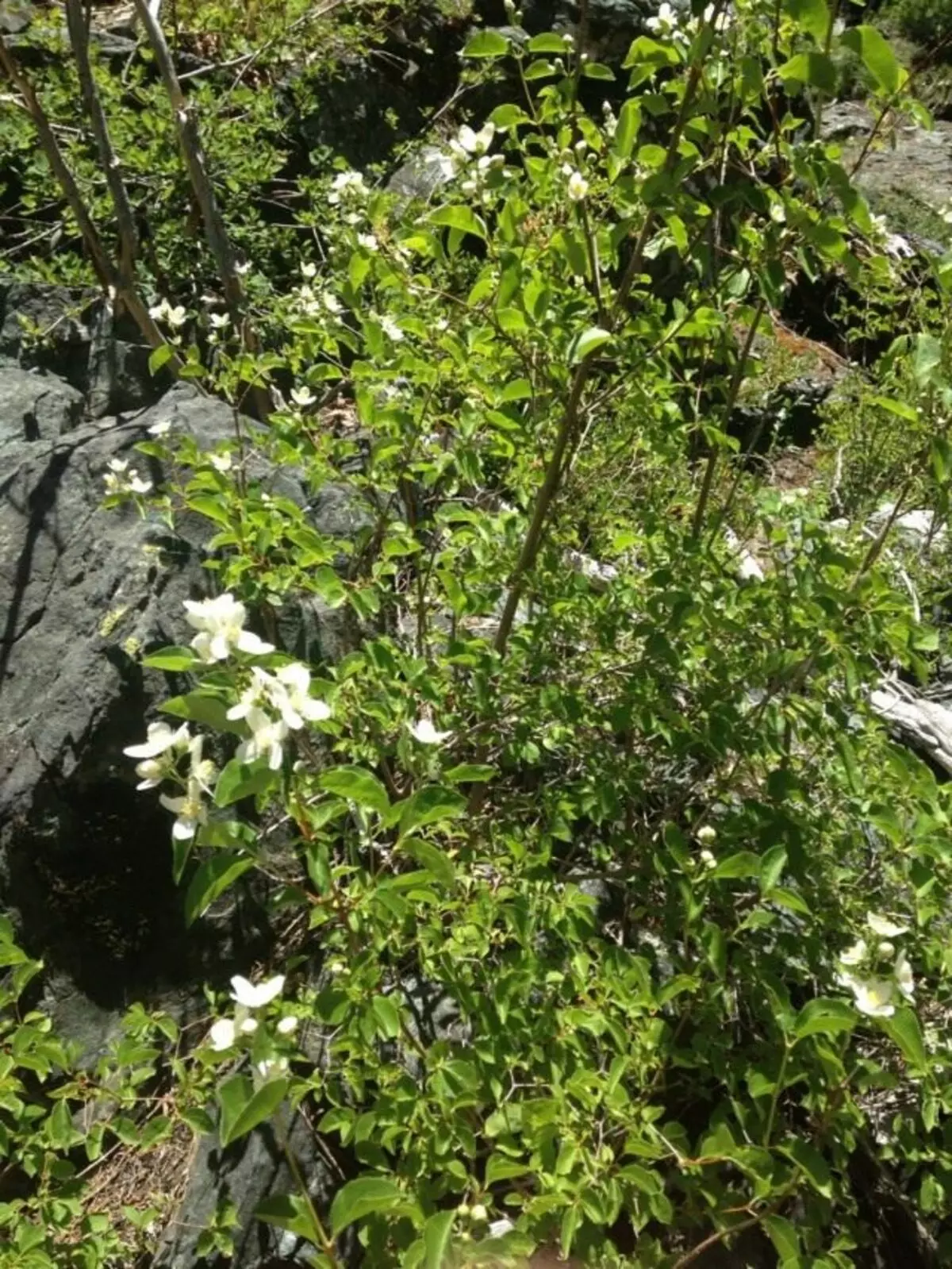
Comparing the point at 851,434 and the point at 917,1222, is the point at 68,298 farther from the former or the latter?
the point at 917,1222

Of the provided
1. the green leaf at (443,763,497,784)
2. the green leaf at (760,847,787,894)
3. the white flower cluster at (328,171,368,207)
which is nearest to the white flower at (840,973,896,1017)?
the green leaf at (760,847,787,894)

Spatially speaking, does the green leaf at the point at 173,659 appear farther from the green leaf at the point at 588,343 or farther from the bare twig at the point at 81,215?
the bare twig at the point at 81,215

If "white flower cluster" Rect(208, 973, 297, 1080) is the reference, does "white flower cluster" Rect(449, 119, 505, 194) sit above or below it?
above

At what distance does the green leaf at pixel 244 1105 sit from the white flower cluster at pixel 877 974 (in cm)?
81

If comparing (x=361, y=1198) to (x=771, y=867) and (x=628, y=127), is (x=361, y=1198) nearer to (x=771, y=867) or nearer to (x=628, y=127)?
(x=771, y=867)

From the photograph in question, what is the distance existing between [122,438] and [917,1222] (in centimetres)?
272

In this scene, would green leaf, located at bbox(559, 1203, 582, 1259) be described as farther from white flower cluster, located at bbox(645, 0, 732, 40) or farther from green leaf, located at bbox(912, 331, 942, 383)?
white flower cluster, located at bbox(645, 0, 732, 40)

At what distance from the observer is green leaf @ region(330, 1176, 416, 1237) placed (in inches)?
44.5

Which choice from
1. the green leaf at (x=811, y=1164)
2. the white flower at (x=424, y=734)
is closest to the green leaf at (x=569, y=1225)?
the green leaf at (x=811, y=1164)

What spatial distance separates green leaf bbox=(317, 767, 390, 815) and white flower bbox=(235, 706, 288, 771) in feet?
0.24

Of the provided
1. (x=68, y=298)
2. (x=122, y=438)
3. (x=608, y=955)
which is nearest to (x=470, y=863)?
(x=608, y=955)

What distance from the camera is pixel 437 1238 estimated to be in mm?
1109

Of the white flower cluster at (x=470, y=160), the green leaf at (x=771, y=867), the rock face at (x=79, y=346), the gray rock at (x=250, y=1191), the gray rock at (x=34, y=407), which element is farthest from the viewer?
the rock face at (x=79, y=346)

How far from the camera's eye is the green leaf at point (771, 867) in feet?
4.55
